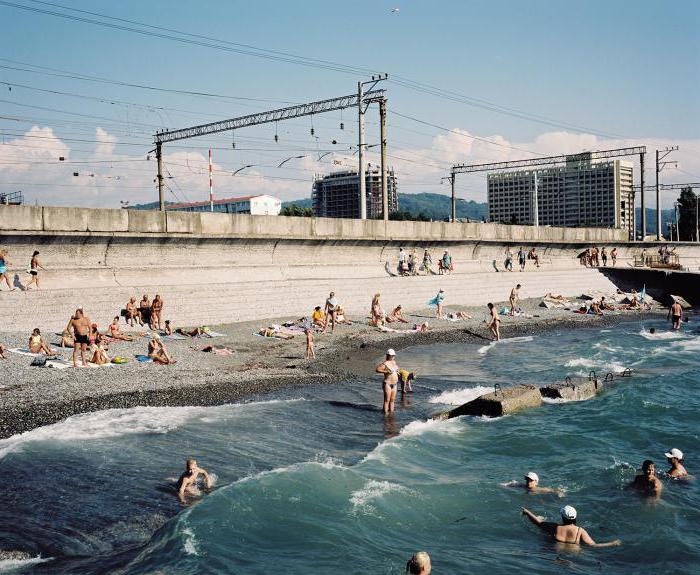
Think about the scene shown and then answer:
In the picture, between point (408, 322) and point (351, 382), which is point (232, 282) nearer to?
point (408, 322)

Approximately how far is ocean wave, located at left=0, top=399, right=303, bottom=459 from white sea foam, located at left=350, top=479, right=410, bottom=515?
4.33 metres

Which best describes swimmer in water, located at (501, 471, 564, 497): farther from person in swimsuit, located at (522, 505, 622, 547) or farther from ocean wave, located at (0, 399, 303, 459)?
ocean wave, located at (0, 399, 303, 459)

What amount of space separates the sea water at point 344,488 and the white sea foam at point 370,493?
3 centimetres

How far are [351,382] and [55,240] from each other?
12.8 meters

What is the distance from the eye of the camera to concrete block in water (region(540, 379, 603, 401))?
16.6 meters

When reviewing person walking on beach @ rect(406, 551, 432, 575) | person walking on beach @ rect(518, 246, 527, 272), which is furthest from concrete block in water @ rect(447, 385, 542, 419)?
person walking on beach @ rect(518, 246, 527, 272)

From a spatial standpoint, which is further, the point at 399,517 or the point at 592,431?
the point at 592,431

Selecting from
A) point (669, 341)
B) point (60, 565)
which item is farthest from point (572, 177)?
point (60, 565)

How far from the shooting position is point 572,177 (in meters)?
173

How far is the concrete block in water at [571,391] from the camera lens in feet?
54.5

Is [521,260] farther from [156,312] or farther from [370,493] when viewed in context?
[370,493]

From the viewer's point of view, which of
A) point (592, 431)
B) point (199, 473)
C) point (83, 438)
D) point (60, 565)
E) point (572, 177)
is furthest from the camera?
point (572, 177)

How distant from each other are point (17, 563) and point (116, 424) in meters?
5.43

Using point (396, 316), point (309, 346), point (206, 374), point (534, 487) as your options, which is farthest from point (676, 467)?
point (396, 316)
